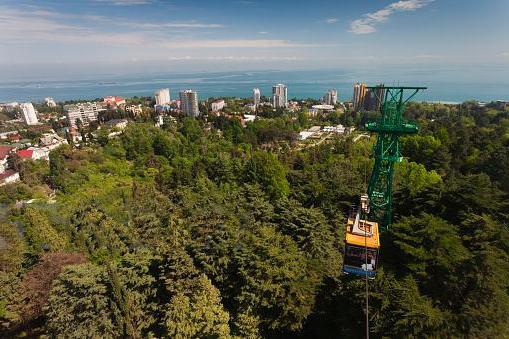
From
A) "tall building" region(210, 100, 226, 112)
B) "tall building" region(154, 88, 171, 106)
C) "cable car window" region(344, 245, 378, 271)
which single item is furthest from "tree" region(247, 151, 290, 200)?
"tall building" region(154, 88, 171, 106)

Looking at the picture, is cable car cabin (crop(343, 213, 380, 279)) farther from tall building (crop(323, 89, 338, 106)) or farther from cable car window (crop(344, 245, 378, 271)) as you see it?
tall building (crop(323, 89, 338, 106))

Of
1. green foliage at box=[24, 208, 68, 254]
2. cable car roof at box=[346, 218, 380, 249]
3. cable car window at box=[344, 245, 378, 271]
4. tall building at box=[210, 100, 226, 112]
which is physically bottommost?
green foliage at box=[24, 208, 68, 254]

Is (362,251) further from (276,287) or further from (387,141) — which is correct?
(387,141)

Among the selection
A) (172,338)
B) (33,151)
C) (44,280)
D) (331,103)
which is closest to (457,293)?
(172,338)

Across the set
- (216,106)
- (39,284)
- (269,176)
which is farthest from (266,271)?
(216,106)

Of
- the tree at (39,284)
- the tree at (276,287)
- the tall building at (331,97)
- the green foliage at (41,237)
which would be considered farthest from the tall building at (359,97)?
the tree at (39,284)

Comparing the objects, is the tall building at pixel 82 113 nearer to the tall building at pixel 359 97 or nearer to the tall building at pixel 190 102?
the tall building at pixel 190 102

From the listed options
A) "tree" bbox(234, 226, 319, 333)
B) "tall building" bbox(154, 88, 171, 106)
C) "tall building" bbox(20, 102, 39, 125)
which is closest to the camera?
"tree" bbox(234, 226, 319, 333)

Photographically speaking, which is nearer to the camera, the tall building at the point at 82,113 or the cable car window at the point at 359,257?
the cable car window at the point at 359,257
